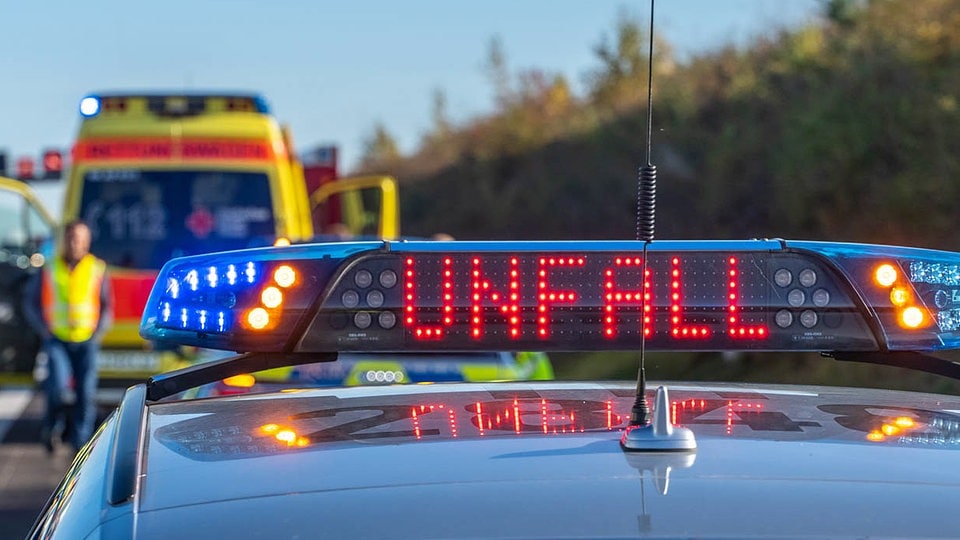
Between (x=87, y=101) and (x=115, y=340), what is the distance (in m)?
2.10

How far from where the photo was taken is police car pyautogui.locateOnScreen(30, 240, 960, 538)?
6.27ft

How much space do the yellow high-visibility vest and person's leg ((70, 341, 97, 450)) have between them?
99 mm

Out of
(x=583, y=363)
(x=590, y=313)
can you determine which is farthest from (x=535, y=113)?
(x=590, y=313)

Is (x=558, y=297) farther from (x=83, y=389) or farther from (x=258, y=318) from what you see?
(x=83, y=389)

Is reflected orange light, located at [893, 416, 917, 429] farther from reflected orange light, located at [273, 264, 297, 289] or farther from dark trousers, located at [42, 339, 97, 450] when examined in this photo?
dark trousers, located at [42, 339, 97, 450]

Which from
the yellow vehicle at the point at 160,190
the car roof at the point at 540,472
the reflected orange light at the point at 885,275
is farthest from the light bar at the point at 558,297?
the yellow vehicle at the point at 160,190

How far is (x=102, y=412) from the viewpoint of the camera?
1452 cm

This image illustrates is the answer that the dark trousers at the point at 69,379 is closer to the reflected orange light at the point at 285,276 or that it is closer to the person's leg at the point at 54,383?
the person's leg at the point at 54,383

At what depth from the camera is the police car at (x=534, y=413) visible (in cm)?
191

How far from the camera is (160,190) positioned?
14.0 meters

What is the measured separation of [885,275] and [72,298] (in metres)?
9.80

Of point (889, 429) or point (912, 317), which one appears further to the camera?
point (912, 317)

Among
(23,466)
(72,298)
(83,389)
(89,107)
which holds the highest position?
(89,107)

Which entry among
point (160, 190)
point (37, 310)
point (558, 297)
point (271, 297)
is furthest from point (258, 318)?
point (160, 190)
